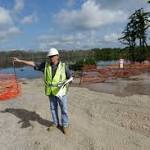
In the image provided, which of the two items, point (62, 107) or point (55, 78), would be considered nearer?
point (55, 78)

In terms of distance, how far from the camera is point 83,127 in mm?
8523

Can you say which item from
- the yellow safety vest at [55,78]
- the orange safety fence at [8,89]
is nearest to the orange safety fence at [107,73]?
the orange safety fence at [8,89]

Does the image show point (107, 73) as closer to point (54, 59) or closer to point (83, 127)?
point (83, 127)

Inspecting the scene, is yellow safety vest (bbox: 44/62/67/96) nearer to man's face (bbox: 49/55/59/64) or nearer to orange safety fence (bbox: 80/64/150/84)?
man's face (bbox: 49/55/59/64)

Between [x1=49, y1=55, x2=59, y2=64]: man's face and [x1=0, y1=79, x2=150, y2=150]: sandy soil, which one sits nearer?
[x1=0, y1=79, x2=150, y2=150]: sandy soil

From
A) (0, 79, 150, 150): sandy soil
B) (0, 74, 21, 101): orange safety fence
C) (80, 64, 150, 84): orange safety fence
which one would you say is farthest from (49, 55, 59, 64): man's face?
(80, 64, 150, 84): orange safety fence

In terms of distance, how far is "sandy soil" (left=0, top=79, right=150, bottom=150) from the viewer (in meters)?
7.29

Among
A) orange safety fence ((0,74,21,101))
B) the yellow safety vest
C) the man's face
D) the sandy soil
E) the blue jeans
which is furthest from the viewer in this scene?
orange safety fence ((0,74,21,101))

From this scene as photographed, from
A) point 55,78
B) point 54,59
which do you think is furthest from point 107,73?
point 54,59

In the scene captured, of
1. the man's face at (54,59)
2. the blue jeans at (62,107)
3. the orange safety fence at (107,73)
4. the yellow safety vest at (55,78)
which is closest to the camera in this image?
the man's face at (54,59)

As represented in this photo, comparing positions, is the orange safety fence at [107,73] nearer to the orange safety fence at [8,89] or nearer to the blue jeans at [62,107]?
the orange safety fence at [8,89]

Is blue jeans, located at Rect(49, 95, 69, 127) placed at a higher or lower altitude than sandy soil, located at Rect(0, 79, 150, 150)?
higher

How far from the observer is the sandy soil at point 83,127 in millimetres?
7285

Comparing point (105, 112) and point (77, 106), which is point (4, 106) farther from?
point (105, 112)
